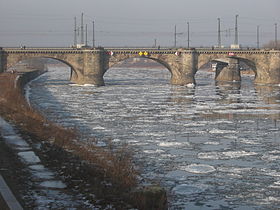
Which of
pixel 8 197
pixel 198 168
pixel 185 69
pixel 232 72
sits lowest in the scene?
pixel 198 168

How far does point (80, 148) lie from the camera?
2075 cm

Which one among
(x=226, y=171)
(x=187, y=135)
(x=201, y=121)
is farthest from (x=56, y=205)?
(x=201, y=121)

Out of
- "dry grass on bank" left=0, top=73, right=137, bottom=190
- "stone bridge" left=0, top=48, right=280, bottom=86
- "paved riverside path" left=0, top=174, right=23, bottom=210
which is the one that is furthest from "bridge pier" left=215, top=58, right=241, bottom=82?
"paved riverside path" left=0, top=174, right=23, bottom=210

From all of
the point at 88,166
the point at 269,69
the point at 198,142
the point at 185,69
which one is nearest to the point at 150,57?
the point at 185,69

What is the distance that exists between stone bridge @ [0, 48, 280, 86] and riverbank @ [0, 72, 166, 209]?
1862 inches

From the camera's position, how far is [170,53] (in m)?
79.2

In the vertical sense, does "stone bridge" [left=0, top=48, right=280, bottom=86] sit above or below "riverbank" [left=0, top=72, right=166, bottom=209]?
above

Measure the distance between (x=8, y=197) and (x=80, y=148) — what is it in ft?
29.1

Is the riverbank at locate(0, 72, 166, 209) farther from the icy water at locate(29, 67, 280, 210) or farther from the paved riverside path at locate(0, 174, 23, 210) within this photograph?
the icy water at locate(29, 67, 280, 210)

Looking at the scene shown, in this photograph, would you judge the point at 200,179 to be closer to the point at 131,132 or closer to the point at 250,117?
the point at 131,132

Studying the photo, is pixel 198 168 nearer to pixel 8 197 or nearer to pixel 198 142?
pixel 198 142

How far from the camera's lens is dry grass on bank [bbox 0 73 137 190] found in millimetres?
Answer: 15945

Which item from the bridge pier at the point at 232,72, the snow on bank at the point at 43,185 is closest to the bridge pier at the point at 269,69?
the bridge pier at the point at 232,72

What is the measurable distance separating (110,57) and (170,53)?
9.79 metres
